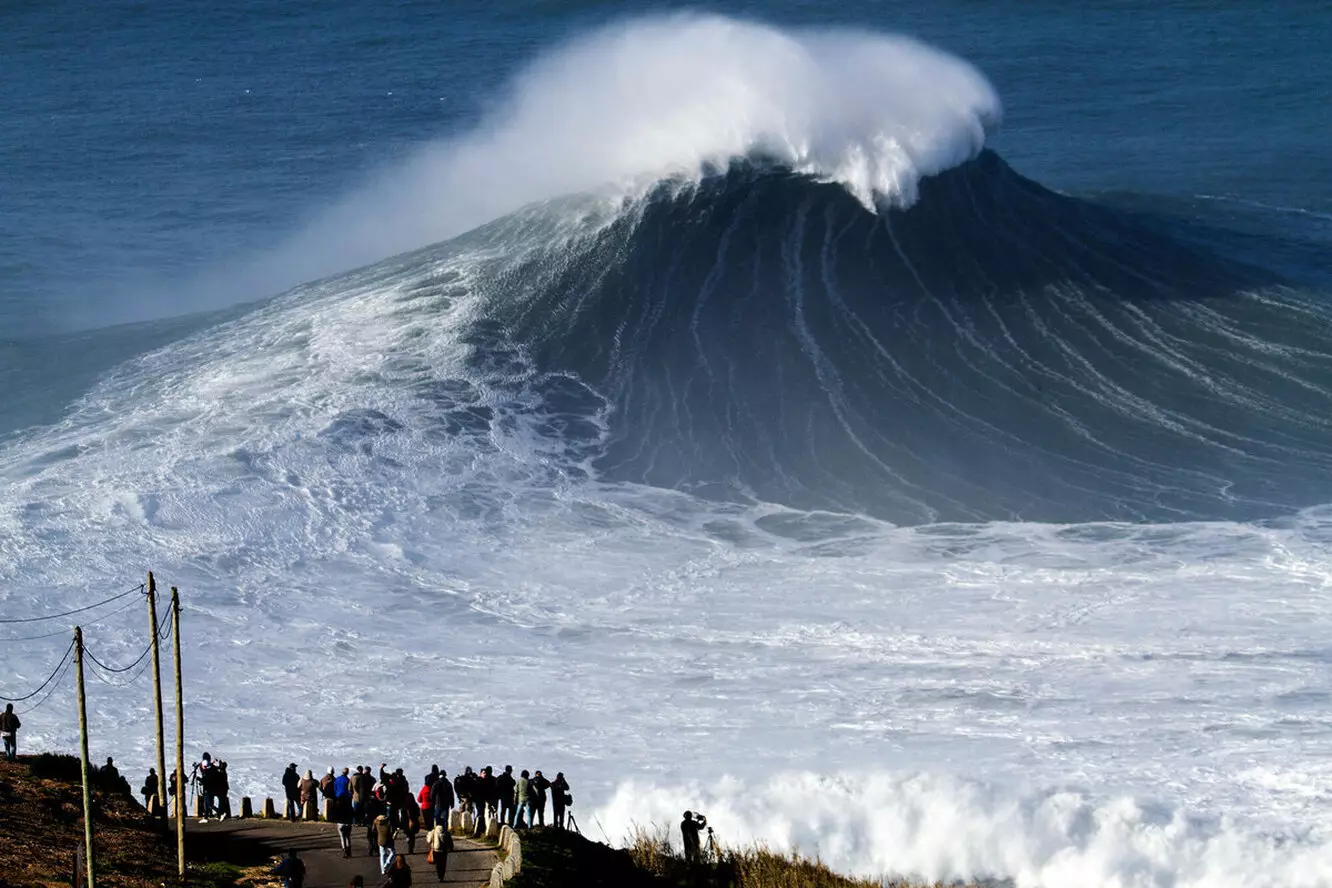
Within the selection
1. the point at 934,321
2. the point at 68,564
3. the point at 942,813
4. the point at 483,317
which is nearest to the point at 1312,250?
the point at 934,321

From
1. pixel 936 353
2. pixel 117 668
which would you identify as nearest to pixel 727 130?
pixel 936 353

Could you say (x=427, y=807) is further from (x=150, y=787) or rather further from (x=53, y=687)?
(x=53, y=687)

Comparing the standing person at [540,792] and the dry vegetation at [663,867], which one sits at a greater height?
Answer: the standing person at [540,792]

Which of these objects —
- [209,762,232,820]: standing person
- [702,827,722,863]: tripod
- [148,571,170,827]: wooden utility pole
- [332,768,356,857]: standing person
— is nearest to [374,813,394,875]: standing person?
[332,768,356,857]: standing person

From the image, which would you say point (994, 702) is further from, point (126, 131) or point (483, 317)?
point (126, 131)

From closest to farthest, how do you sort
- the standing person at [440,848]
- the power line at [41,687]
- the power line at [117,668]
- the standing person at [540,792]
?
1. the standing person at [440,848]
2. the standing person at [540,792]
3. the power line at [41,687]
4. the power line at [117,668]

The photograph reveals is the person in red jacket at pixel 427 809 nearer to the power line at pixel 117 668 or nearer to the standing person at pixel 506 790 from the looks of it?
the standing person at pixel 506 790

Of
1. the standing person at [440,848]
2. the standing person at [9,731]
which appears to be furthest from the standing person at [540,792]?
the standing person at [9,731]
